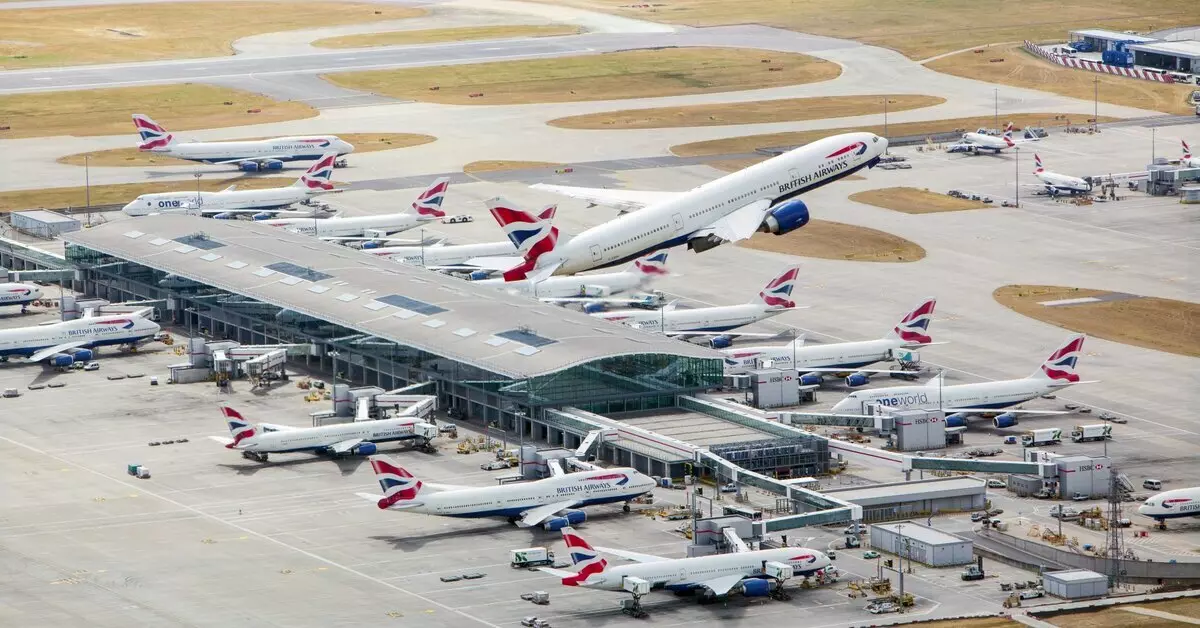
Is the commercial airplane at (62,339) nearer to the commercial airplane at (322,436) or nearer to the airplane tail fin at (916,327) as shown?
the commercial airplane at (322,436)

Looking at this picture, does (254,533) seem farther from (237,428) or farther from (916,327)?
(916,327)

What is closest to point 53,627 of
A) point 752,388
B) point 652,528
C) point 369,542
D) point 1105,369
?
point 369,542

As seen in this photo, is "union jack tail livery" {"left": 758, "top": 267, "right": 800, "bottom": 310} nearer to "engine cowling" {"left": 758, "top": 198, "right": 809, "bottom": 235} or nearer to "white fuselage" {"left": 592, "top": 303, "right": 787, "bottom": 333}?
"white fuselage" {"left": 592, "top": 303, "right": 787, "bottom": 333}

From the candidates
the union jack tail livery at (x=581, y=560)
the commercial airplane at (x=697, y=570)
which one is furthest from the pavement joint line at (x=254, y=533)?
the commercial airplane at (x=697, y=570)

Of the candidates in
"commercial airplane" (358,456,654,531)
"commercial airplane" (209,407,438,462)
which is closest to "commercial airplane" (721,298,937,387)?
"commercial airplane" (209,407,438,462)

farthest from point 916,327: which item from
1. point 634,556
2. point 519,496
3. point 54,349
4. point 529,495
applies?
point 54,349

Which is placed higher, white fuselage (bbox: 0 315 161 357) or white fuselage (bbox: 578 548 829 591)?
white fuselage (bbox: 0 315 161 357)
